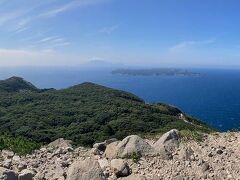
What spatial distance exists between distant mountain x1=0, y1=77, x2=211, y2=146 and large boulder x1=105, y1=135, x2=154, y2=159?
106ft

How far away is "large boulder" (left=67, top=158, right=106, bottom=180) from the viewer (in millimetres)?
10953

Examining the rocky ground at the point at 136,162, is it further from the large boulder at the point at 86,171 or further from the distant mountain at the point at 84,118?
the distant mountain at the point at 84,118

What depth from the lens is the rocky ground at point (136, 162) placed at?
443 inches

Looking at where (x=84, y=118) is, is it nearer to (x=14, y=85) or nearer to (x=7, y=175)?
(x=7, y=175)

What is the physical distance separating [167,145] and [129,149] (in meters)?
1.33

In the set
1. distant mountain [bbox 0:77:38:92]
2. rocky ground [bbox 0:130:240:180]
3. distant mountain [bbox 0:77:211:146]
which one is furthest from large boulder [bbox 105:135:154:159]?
distant mountain [bbox 0:77:38:92]

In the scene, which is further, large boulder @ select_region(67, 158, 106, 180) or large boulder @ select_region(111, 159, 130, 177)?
large boulder @ select_region(111, 159, 130, 177)

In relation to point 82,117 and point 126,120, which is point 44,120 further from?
point 126,120

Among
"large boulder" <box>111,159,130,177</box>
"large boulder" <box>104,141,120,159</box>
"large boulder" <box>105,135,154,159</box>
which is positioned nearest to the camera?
"large boulder" <box>111,159,130,177</box>

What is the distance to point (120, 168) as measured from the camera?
38.5ft

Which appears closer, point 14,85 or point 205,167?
point 205,167

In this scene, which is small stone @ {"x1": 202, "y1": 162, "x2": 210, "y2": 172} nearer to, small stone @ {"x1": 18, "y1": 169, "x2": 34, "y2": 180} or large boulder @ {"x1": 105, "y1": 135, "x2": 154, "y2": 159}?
large boulder @ {"x1": 105, "y1": 135, "x2": 154, "y2": 159}

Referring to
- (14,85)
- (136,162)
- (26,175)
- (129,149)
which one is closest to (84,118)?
(129,149)

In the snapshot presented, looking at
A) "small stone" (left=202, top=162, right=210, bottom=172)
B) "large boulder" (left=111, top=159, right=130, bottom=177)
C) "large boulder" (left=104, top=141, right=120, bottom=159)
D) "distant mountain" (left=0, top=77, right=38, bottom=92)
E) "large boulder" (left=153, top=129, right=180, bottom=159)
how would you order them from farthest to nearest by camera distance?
"distant mountain" (left=0, top=77, right=38, bottom=92) < "large boulder" (left=104, top=141, right=120, bottom=159) < "large boulder" (left=153, top=129, right=180, bottom=159) < "large boulder" (left=111, top=159, right=130, bottom=177) < "small stone" (left=202, top=162, right=210, bottom=172)
